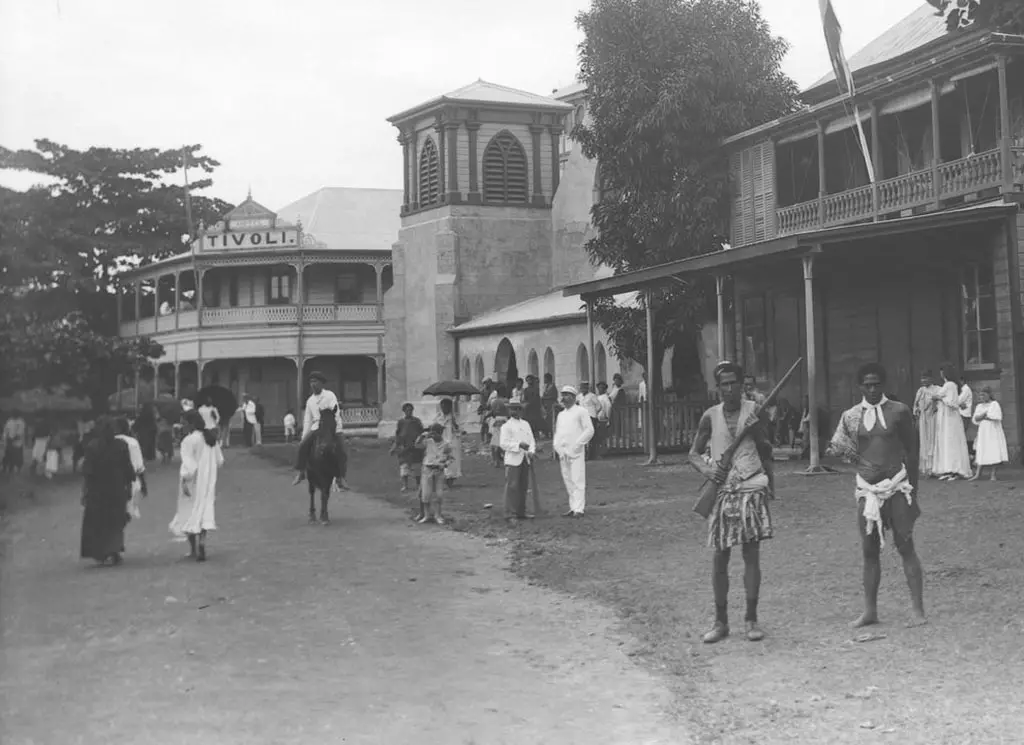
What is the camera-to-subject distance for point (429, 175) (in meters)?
47.1

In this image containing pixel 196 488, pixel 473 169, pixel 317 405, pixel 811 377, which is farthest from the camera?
pixel 473 169

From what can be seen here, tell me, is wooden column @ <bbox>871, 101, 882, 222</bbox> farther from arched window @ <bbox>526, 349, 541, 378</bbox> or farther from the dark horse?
arched window @ <bbox>526, 349, 541, 378</bbox>

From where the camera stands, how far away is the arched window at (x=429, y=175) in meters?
46.5

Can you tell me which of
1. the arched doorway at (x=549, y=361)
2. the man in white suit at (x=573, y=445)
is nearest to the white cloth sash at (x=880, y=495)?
the man in white suit at (x=573, y=445)

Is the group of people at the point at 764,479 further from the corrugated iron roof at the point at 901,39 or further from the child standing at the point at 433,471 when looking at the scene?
the corrugated iron roof at the point at 901,39

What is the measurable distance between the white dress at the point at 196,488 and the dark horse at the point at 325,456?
2.99 m

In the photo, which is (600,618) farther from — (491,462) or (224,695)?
(491,462)

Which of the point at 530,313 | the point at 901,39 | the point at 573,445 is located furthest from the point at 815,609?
the point at 530,313

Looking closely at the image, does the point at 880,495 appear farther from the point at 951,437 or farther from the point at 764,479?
the point at 951,437

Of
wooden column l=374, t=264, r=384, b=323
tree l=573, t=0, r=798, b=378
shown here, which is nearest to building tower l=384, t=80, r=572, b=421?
wooden column l=374, t=264, r=384, b=323

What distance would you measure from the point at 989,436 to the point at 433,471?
7912 mm

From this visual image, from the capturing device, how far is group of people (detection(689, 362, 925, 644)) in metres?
8.57

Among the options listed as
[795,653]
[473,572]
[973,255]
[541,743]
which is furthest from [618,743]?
[973,255]

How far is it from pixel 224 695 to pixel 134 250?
1366 inches
